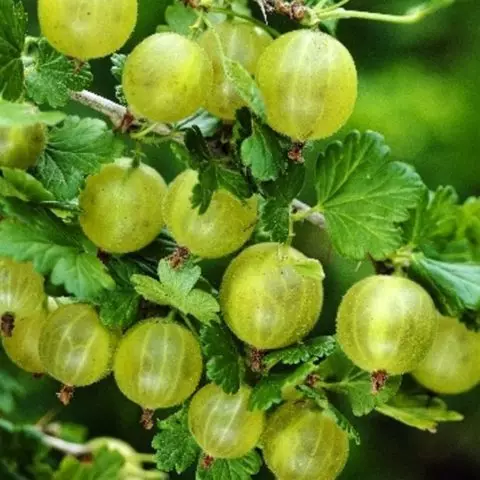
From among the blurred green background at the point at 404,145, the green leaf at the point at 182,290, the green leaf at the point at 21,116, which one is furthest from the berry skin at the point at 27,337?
the blurred green background at the point at 404,145

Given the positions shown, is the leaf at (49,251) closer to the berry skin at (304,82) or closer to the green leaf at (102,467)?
the berry skin at (304,82)

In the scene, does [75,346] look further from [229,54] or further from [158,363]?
[229,54]

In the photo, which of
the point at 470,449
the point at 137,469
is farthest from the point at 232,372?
the point at 470,449

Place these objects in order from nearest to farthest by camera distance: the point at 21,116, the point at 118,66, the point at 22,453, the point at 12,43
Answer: the point at 21,116
the point at 12,43
the point at 118,66
the point at 22,453

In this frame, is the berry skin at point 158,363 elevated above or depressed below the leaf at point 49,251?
below

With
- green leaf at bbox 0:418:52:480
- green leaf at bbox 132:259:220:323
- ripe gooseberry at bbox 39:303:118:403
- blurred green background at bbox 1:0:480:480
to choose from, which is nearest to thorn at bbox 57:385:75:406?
ripe gooseberry at bbox 39:303:118:403

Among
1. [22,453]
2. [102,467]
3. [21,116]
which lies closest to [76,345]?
[21,116]

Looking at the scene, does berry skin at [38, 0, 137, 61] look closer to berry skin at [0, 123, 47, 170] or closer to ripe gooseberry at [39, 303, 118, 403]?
berry skin at [0, 123, 47, 170]
